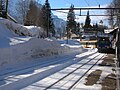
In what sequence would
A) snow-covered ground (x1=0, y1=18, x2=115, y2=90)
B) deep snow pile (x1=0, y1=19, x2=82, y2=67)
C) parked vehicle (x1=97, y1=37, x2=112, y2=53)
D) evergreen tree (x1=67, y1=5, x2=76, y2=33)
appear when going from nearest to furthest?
1. snow-covered ground (x1=0, y1=18, x2=115, y2=90)
2. deep snow pile (x1=0, y1=19, x2=82, y2=67)
3. parked vehicle (x1=97, y1=37, x2=112, y2=53)
4. evergreen tree (x1=67, y1=5, x2=76, y2=33)

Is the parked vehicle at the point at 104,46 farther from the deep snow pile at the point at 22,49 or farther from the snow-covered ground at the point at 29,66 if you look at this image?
the deep snow pile at the point at 22,49

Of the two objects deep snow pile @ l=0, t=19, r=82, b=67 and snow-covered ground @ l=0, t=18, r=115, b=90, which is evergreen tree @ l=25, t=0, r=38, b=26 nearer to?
snow-covered ground @ l=0, t=18, r=115, b=90

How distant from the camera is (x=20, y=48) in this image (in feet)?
65.4

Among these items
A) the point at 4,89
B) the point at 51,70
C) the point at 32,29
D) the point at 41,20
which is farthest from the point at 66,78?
the point at 41,20

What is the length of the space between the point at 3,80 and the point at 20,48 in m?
7.42

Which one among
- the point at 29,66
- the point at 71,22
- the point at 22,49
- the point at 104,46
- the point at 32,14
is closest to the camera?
the point at 29,66

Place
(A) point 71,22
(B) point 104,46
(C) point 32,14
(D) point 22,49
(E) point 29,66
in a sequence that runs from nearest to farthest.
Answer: (E) point 29,66 → (D) point 22,49 → (B) point 104,46 → (C) point 32,14 → (A) point 71,22

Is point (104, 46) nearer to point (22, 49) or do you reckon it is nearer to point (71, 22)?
point (22, 49)

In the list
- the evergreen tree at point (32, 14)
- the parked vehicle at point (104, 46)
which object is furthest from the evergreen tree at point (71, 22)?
the parked vehicle at point (104, 46)

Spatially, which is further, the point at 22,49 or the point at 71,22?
the point at 71,22

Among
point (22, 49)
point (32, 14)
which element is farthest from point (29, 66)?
point (32, 14)

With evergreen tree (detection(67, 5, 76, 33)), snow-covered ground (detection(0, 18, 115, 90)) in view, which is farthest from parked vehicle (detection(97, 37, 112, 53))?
evergreen tree (detection(67, 5, 76, 33))

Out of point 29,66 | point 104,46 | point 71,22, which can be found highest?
point 71,22

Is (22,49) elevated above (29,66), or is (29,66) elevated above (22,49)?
(22,49)
